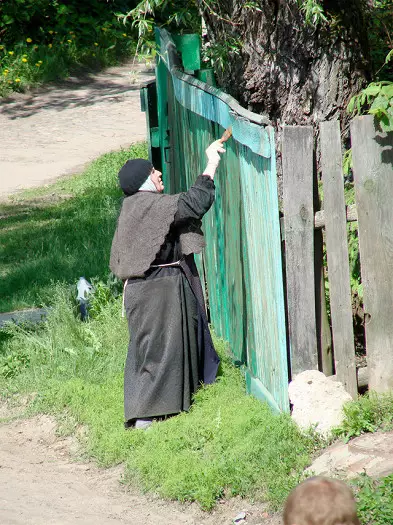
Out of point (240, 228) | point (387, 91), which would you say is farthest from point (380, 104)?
point (240, 228)

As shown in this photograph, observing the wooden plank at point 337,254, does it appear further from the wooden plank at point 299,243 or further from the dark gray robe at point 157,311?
the dark gray robe at point 157,311

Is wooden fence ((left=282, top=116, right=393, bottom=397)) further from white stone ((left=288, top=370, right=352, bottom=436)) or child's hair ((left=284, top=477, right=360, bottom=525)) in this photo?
child's hair ((left=284, top=477, right=360, bottom=525))

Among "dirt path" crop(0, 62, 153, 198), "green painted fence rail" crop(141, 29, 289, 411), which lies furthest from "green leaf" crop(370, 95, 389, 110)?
"dirt path" crop(0, 62, 153, 198)

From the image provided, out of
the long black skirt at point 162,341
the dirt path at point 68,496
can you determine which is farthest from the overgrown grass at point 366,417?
the long black skirt at point 162,341

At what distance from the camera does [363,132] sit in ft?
14.7

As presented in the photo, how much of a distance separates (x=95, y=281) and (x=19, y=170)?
6991 millimetres

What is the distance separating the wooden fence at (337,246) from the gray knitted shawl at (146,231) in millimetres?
770

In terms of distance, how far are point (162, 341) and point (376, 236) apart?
144 centimetres

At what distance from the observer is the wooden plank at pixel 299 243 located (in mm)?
4496

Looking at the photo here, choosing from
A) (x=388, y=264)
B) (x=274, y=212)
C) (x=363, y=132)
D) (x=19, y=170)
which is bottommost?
(x=19, y=170)

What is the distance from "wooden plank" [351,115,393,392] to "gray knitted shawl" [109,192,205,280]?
1027 mm

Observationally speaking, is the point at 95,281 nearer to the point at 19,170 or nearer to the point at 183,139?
the point at 183,139

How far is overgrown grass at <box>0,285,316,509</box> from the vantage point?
450 centimetres

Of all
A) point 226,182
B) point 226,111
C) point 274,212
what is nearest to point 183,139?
point 226,182
